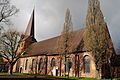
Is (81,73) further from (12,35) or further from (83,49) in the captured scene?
(12,35)

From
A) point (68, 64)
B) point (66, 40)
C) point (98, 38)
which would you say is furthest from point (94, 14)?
point (68, 64)

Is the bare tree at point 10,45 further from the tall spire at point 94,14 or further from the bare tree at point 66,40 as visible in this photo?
the tall spire at point 94,14

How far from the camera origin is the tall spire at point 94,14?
35.3 meters

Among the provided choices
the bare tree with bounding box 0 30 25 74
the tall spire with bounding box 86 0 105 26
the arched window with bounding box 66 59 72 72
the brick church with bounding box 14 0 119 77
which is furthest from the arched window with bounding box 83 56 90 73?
the bare tree with bounding box 0 30 25 74

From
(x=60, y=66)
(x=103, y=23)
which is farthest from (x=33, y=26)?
(x=103, y=23)

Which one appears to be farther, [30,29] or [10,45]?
[30,29]

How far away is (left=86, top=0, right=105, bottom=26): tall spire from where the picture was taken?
35312 mm

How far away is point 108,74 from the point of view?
123 feet

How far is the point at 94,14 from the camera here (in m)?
36.1

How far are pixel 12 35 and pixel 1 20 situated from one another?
18.8 metres

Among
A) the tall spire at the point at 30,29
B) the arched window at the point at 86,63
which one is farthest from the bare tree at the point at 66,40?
the tall spire at the point at 30,29

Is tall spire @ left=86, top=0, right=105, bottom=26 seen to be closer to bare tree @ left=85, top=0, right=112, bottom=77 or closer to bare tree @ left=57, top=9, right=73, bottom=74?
bare tree @ left=85, top=0, right=112, bottom=77

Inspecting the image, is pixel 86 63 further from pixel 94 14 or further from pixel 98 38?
pixel 94 14

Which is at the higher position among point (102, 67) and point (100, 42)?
point (100, 42)
